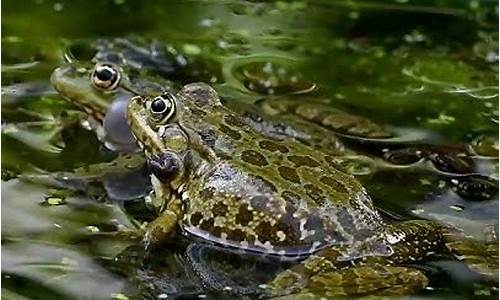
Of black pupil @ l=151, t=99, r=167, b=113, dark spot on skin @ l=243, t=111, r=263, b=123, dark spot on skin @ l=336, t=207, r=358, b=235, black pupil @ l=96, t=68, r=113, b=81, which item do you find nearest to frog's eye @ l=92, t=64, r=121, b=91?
black pupil @ l=96, t=68, r=113, b=81

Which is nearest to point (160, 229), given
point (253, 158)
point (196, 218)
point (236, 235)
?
point (196, 218)

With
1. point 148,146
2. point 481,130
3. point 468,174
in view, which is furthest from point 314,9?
point 148,146

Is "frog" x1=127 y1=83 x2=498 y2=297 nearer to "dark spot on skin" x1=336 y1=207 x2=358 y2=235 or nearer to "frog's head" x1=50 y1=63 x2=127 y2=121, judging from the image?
"dark spot on skin" x1=336 y1=207 x2=358 y2=235

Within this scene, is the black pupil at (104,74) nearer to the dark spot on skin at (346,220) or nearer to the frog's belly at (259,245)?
the frog's belly at (259,245)

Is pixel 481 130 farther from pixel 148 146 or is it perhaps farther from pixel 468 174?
pixel 148 146

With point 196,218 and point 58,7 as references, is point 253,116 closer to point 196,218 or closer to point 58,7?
point 196,218
